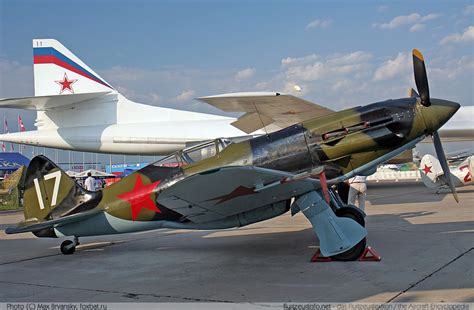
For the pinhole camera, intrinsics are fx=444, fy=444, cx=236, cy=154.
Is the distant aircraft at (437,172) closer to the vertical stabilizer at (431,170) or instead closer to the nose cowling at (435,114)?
the vertical stabilizer at (431,170)

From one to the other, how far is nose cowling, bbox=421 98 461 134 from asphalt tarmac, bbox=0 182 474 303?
70.1 inches

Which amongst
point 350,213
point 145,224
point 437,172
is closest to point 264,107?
point 350,213

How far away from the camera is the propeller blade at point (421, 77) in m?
6.38

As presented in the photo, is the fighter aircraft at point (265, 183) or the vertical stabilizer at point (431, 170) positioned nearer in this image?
the fighter aircraft at point (265, 183)

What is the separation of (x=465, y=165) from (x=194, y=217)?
15295 millimetres

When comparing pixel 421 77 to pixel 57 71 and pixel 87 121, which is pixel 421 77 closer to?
pixel 87 121

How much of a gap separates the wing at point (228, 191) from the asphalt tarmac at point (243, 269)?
0.74 metres

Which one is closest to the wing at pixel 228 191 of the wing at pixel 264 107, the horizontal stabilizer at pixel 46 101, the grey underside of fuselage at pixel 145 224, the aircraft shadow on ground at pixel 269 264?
the grey underside of fuselage at pixel 145 224

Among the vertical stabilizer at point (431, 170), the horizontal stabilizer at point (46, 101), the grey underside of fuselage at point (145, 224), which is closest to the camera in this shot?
the grey underside of fuselage at point (145, 224)

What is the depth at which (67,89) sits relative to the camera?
18266 mm

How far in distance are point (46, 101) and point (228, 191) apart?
45.4 feet

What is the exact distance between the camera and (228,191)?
561 cm

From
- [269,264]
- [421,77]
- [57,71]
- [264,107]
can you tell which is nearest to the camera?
[269,264]

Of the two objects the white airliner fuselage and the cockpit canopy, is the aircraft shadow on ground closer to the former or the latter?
the cockpit canopy
